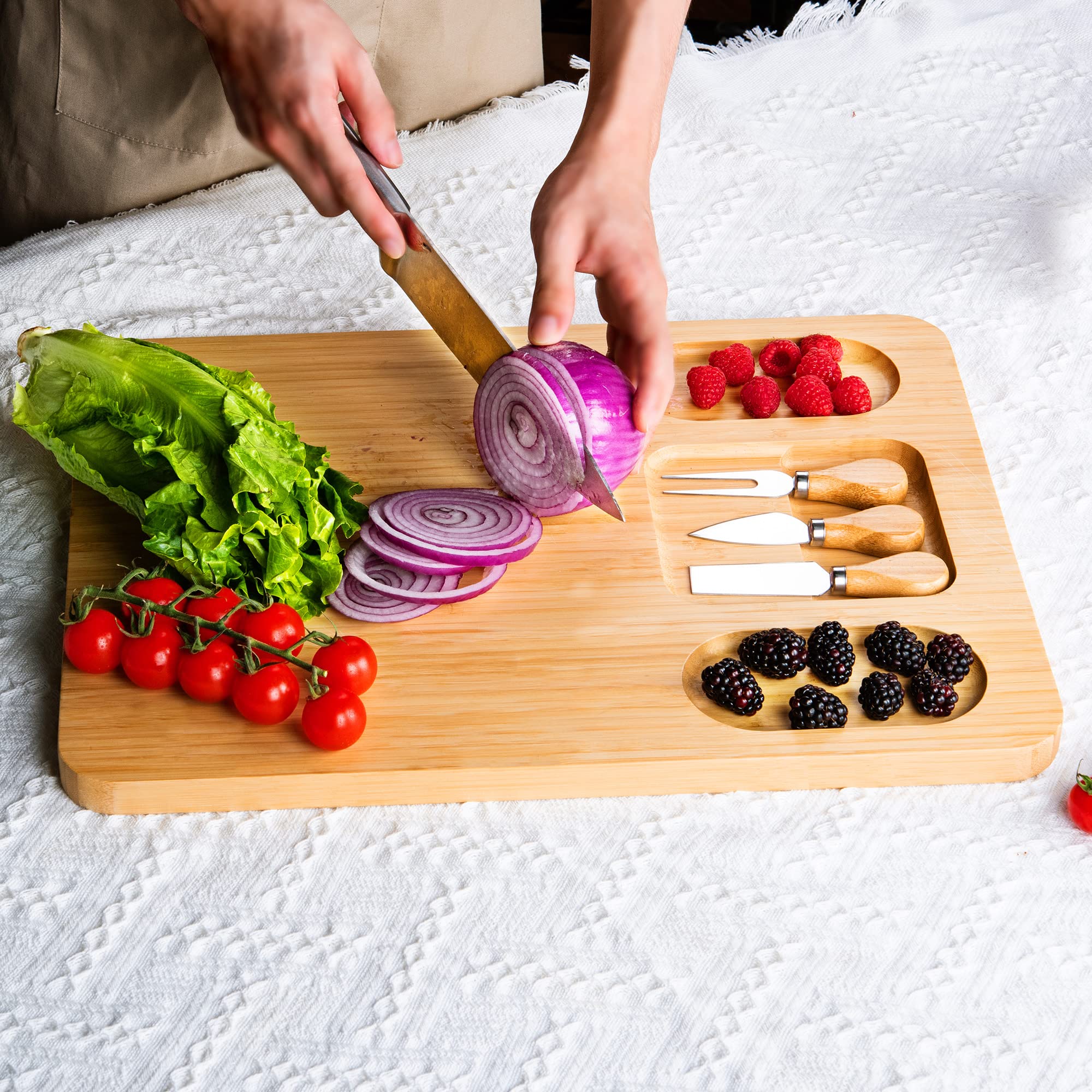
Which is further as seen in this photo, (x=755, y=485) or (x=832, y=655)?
(x=755, y=485)

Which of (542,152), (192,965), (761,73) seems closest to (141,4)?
(542,152)

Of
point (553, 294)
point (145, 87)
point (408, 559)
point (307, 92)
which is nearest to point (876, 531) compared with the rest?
point (553, 294)

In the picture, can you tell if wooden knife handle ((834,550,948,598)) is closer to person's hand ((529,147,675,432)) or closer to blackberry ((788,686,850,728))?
blackberry ((788,686,850,728))

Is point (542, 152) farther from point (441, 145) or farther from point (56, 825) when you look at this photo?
point (56, 825)

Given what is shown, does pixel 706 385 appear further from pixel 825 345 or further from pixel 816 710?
pixel 816 710

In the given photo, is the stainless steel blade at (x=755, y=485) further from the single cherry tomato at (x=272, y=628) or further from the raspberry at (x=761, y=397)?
the single cherry tomato at (x=272, y=628)

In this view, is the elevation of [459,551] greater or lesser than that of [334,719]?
greater

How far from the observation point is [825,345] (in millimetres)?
2270

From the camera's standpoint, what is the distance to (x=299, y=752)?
5.53ft

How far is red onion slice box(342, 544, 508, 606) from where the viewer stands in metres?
1.84

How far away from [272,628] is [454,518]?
36 cm

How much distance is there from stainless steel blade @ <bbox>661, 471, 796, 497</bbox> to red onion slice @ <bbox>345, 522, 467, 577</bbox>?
→ 41 centimetres

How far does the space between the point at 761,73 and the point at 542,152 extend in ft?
2.01

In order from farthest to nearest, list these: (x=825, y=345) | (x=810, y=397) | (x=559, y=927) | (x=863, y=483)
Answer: (x=825, y=345), (x=810, y=397), (x=863, y=483), (x=559, y=927)
